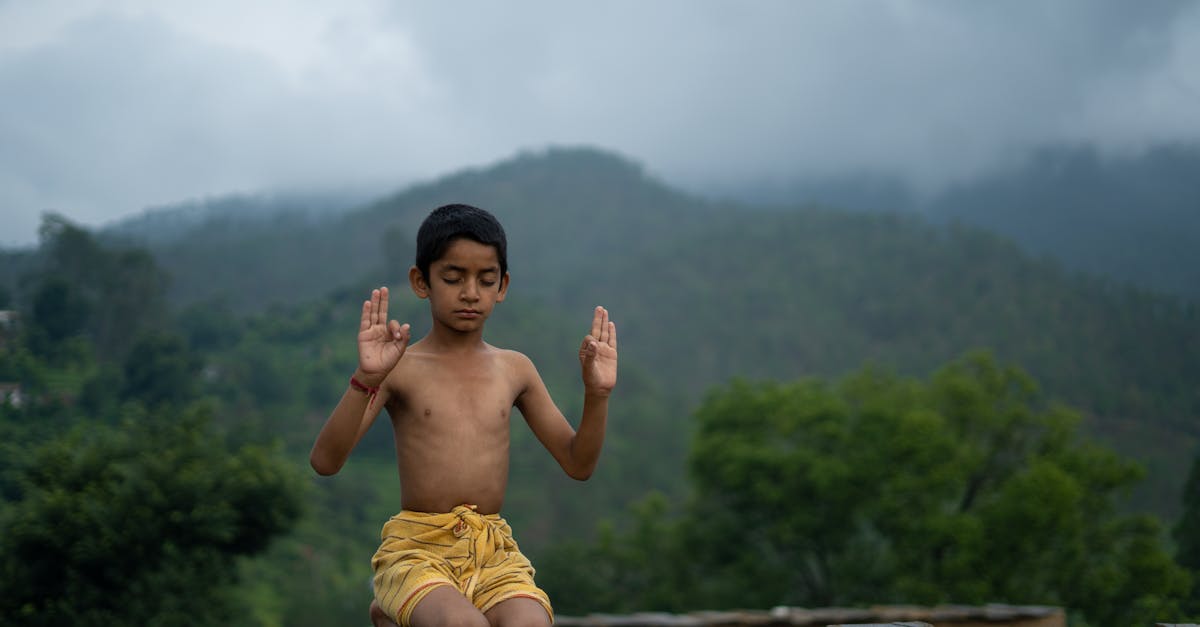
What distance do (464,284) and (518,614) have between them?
3.57 ft

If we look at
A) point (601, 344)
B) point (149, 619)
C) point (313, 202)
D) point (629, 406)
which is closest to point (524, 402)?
point (601, 344)

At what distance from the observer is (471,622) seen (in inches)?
119

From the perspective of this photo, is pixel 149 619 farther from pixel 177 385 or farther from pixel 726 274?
pixel 726 274

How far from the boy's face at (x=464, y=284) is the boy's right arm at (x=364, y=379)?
0.73ft

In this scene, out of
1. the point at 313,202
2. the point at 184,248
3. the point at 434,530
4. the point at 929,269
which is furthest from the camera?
the point at 313,202

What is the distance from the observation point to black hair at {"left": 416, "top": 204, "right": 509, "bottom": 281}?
3.38m

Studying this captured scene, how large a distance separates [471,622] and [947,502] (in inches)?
880

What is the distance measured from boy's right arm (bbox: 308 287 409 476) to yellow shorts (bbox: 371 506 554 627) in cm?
32

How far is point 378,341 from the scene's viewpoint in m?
3.23

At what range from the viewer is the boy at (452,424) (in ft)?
10.6

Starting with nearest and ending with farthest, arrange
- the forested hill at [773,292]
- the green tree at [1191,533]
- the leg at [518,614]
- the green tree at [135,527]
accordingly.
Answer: the leg at [518,614] < the green tree at [135,527] < the green tree at [1191,533] < the forested hill at [773,292]

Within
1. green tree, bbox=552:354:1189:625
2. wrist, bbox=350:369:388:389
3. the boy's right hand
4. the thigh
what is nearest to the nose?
the boy's right hand

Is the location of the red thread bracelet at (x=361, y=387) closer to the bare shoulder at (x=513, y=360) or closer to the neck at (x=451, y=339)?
the neck at (x=451, y=339)

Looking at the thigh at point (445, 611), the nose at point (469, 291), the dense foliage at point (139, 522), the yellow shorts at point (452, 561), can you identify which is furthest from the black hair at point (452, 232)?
the dense foliage at point (139, 522)
